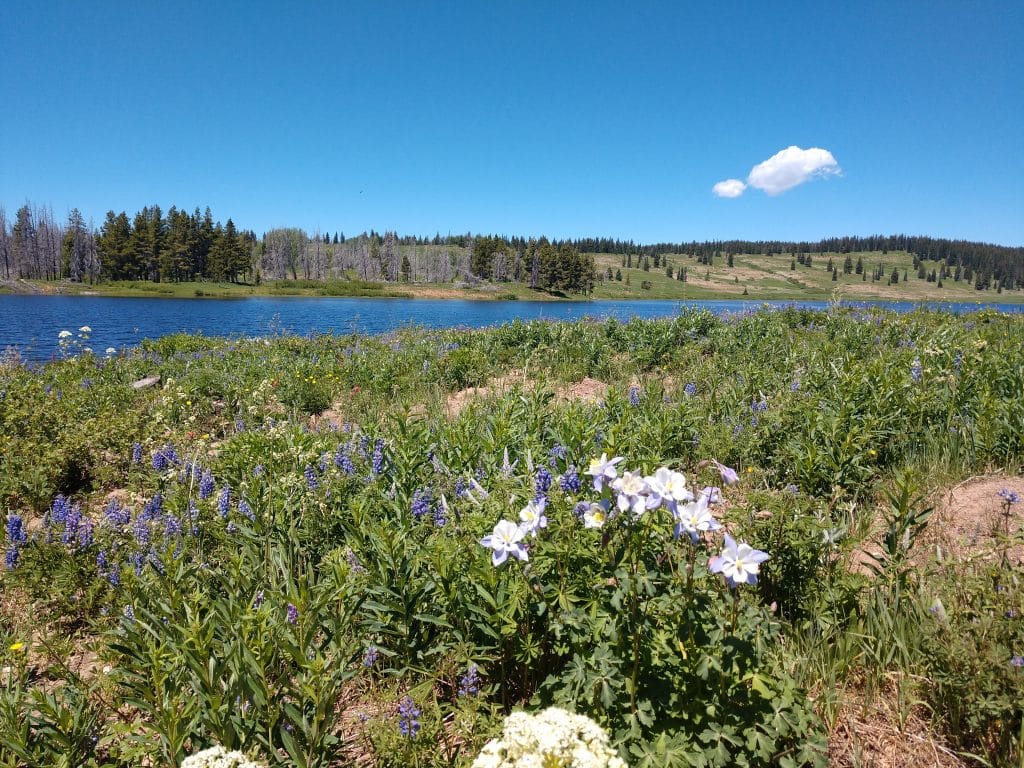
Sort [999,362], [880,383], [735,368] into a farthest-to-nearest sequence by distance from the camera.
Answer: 1. [735,368]
2. [999,362]
3. [880,383]

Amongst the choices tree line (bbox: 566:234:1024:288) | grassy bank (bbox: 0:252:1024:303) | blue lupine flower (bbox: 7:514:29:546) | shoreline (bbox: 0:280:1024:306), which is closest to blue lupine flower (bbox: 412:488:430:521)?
blue lupine flower (bbox: 7:514:29:546)

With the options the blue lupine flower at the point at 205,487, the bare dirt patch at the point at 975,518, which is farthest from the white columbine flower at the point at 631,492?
the blue lupine flower at the point at 205,487

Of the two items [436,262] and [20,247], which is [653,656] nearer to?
[20,247]

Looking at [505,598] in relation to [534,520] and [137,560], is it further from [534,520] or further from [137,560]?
[137,560]

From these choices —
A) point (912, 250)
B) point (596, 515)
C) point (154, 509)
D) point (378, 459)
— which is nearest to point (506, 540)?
point (596, 515)

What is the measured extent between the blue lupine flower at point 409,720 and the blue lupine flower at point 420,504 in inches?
42.8

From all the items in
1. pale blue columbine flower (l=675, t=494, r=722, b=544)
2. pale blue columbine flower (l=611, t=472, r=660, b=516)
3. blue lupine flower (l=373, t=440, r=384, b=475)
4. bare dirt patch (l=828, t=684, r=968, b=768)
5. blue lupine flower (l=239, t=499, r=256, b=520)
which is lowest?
bare dirt patch (l=828, t=684, r=968, b=768)

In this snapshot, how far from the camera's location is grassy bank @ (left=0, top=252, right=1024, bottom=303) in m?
68.8

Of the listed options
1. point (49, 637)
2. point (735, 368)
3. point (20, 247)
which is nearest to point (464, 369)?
point (735, 368)

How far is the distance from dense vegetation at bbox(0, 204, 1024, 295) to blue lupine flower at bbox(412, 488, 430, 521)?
3674 inches

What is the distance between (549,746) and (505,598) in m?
0.84

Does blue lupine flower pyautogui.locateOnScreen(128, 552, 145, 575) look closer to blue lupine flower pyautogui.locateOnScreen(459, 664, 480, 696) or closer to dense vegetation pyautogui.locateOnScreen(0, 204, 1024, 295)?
blue lupine flower pyautogui.locateOnScreen(459, 664, 480, 696)

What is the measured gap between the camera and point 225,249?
8344cm

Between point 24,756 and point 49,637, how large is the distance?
152cm
